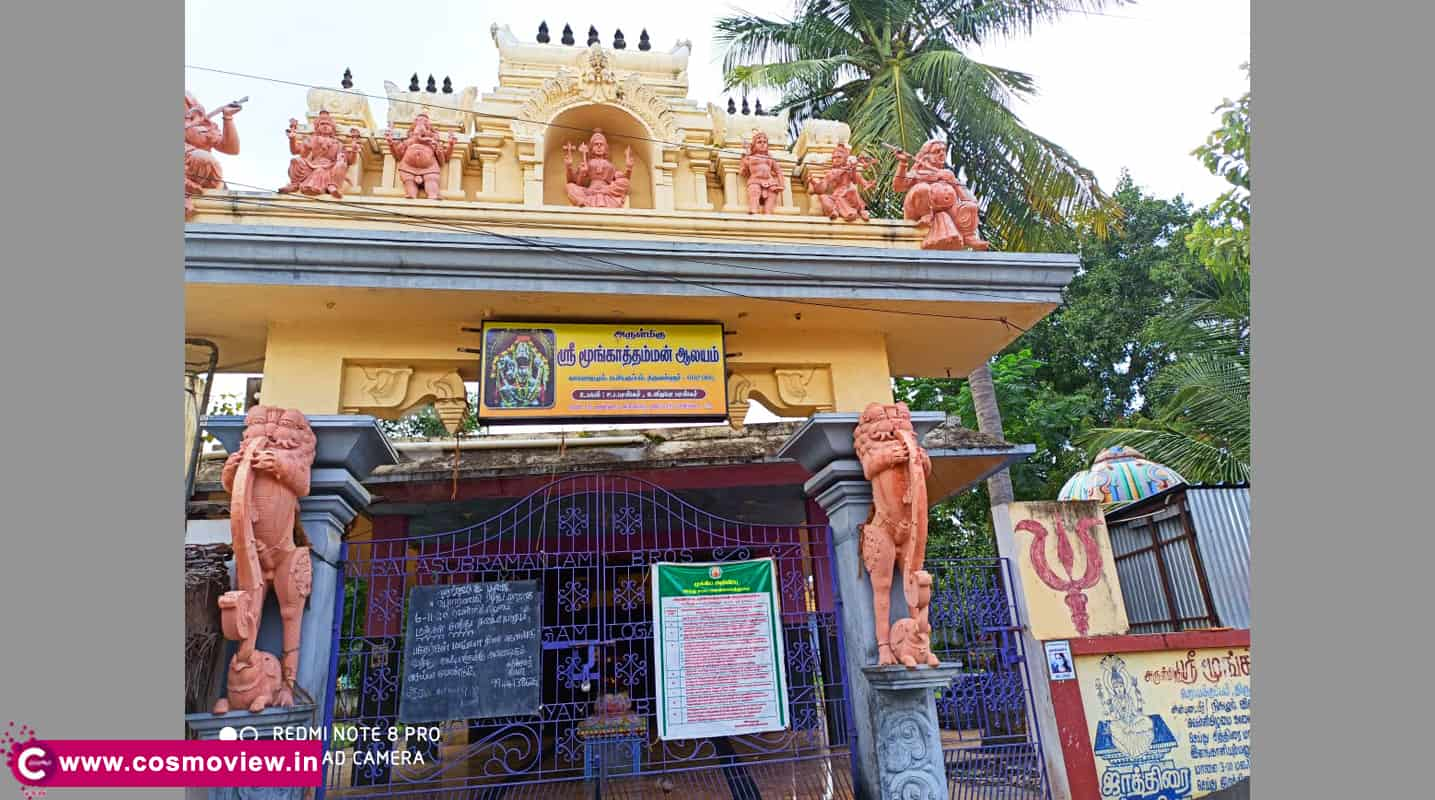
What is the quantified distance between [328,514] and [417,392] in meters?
1.18

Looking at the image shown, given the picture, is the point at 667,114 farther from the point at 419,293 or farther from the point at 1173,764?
the point at 1173,764

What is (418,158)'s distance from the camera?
6418 mm

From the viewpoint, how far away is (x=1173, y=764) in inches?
249

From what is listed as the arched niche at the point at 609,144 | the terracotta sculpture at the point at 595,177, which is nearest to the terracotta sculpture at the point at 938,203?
the arched niche at the point at 609,144

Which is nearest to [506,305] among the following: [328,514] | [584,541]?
[328,514]

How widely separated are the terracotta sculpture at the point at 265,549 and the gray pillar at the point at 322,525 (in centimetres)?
9

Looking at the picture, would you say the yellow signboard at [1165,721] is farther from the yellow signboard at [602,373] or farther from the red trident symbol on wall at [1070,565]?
the yellow signboard at [602,373]

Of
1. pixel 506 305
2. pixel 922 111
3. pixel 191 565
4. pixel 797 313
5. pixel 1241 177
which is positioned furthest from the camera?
pixel 922 111

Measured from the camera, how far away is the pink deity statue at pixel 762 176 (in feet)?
23.0

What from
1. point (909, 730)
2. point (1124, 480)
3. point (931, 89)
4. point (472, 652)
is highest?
point (931, 89)

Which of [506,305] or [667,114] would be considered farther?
[667,114]

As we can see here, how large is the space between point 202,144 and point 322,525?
2818 millimetres

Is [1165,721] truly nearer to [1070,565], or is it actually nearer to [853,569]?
[1070,565]

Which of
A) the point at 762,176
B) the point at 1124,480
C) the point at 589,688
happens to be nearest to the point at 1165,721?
the point at 1124,480
